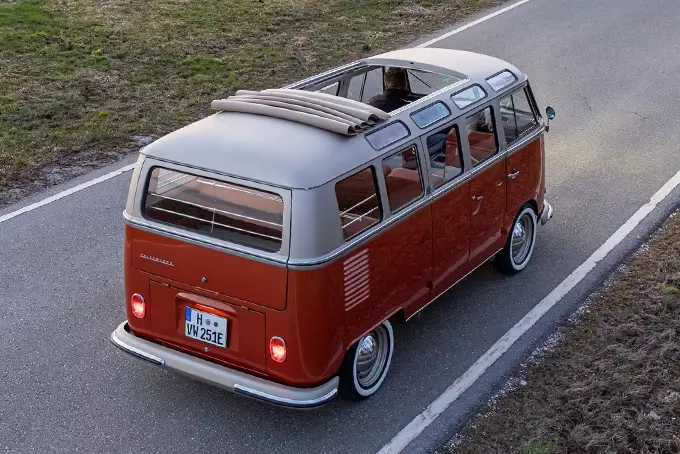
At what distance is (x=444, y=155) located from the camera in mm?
6832

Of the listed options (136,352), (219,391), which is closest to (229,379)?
(219,391)

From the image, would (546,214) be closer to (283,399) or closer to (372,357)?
(372,357)

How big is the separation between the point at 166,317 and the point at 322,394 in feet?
3.87

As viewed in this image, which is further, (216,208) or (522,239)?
(522,239)

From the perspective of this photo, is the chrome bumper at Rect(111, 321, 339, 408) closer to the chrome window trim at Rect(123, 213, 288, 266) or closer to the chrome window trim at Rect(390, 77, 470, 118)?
the chrome window trim at Rect(123, 213, 288, 266)

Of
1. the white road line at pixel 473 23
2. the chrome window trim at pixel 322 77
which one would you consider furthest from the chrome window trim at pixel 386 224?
the white road line at pixel 473 23

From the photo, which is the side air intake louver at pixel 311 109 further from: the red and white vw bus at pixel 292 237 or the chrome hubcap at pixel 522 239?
the chrome hubcap at pixel 522 239

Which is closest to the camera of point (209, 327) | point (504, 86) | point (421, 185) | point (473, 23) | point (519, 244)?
point (209, 327)

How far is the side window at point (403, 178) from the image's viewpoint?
245 inches

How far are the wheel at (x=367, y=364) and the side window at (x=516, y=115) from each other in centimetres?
210

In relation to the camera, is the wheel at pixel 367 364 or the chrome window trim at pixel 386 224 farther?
the wheel at pixel 367 364

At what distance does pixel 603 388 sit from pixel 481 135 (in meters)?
2.19

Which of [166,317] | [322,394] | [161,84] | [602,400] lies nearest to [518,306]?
[602,400]

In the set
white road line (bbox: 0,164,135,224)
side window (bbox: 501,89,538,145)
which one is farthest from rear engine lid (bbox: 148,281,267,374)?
white road line (bbox: 0,164,135,224)
